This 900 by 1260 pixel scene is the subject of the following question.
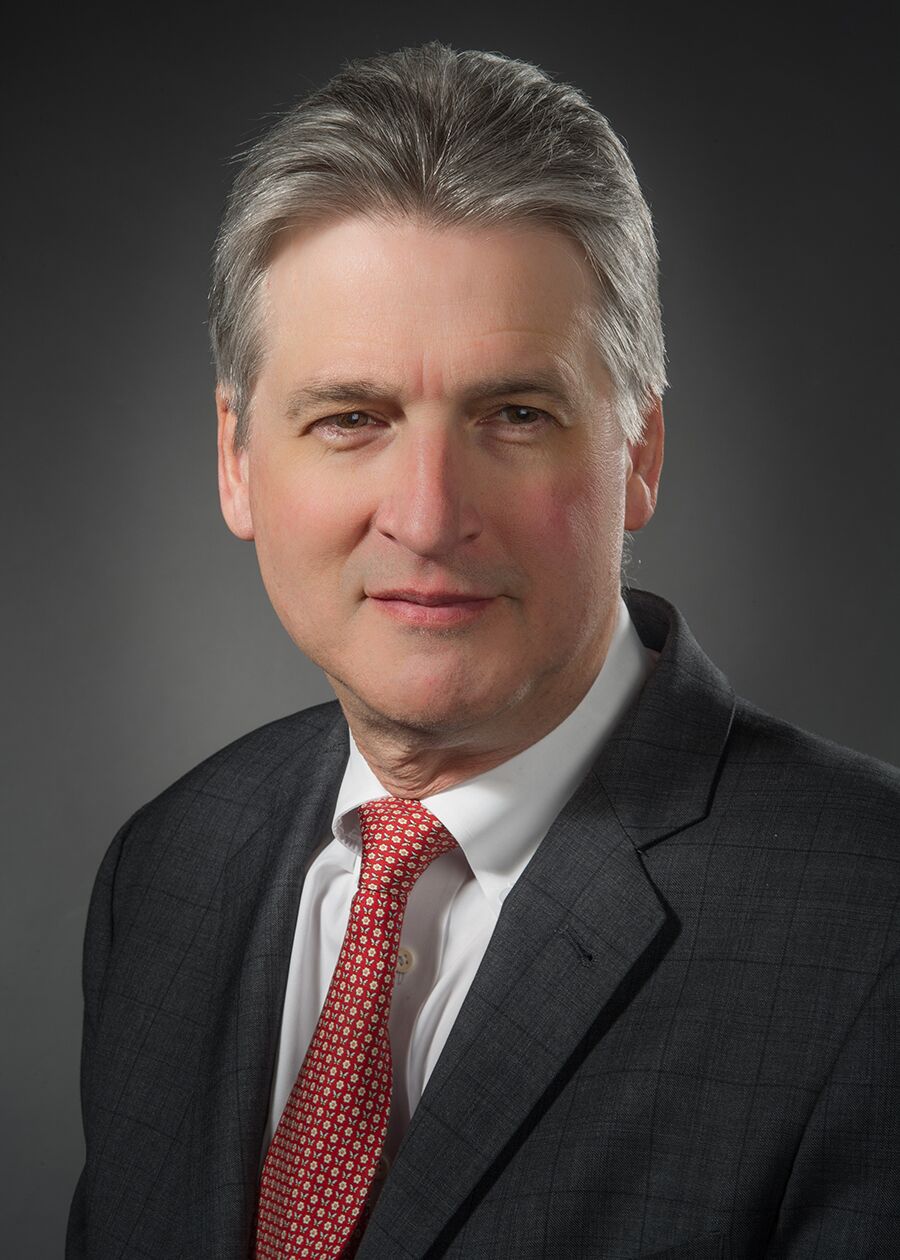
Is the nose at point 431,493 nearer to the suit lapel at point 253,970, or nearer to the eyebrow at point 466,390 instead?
the eyebrow at point 466,390

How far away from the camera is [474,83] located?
208 cm

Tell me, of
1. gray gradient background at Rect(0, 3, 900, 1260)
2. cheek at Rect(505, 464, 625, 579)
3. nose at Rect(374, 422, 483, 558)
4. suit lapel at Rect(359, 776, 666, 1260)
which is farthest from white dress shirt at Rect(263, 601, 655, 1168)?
gray gradient background at Rect(0, 3, 900, 1260)

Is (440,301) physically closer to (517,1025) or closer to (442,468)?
(442,468)

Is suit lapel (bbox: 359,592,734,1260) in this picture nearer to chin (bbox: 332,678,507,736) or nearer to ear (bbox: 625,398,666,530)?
chin (bbox: 332,678,507,736)

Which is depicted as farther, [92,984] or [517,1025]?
[92,984]

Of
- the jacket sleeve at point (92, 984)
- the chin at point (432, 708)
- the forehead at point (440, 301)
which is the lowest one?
the jacket sleeve at point (92, 984)

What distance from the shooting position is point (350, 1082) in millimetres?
2135

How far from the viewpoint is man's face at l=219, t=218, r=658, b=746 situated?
1984 millimetres

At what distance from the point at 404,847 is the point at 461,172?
0.94m

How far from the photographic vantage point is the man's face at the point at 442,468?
198cm

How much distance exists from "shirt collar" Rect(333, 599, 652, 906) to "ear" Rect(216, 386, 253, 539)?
22.3 inches

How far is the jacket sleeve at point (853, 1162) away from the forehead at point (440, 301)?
949 mm

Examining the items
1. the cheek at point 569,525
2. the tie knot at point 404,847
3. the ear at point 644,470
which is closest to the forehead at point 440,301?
the cheek at point 569,525

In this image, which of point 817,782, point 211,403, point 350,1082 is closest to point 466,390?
point 817,782
